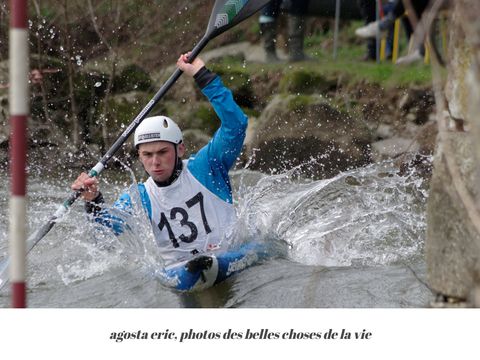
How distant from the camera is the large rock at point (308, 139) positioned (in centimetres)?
1018

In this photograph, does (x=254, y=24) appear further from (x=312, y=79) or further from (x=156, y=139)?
(x=156, y=139)

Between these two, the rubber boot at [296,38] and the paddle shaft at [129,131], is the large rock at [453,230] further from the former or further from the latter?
the rubber boot at [296,38]

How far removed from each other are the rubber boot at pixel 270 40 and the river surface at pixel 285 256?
4198mm

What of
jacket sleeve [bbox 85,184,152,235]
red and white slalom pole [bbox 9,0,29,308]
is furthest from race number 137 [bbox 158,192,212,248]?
red and white slalom pole [bbox 9,0,29,308]

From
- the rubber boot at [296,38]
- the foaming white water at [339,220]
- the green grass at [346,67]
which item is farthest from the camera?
the rubber boot at [296,38]

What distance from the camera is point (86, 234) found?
636 centimetres

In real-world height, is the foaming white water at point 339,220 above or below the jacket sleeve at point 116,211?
below

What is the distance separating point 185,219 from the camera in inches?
222

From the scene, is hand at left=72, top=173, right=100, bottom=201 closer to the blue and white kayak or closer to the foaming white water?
the blue and white kayak

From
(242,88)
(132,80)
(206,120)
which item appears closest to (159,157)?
(206,120)

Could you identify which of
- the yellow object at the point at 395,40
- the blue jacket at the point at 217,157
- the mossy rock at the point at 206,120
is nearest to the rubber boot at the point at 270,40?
the mossy rock at the point at 206,120

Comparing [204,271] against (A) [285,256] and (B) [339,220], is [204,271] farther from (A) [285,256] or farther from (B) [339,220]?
(B) [339,220]

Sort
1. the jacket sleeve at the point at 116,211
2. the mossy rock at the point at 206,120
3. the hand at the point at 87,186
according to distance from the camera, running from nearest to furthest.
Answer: the hand at the point at 87,186 → the jacket sleeve at the point at 116,211 → the mossy rock at the point at 206,120
